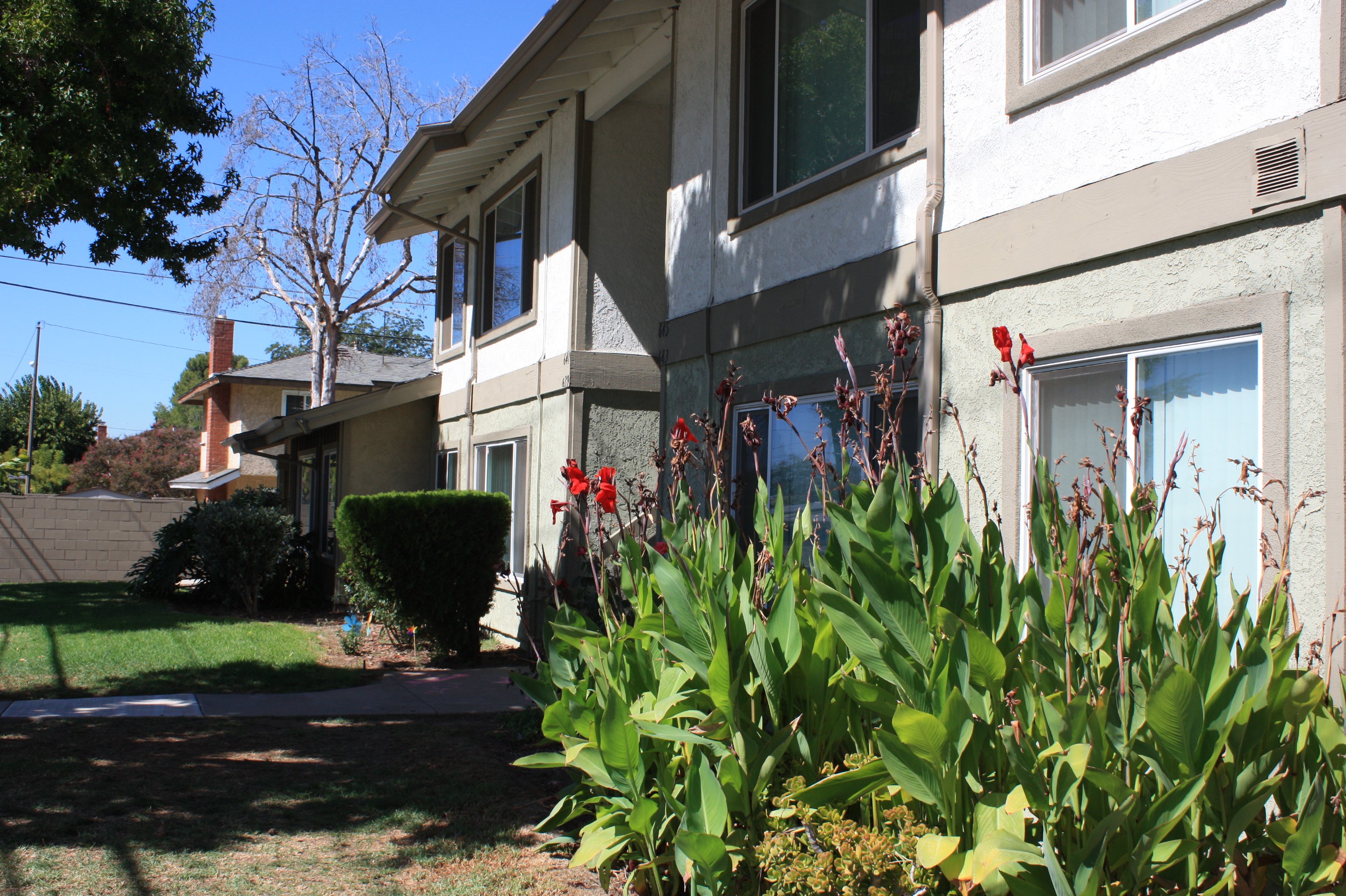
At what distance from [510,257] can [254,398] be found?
80.1 ft

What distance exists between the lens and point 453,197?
1484 centimetres

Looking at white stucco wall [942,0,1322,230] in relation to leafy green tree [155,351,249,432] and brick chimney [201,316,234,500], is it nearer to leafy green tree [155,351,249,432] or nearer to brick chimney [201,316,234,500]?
brick chimney [201,316,234,500]

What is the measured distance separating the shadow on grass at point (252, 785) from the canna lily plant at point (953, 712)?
1381 millimetres

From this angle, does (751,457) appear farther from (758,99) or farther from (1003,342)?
(1003,342)

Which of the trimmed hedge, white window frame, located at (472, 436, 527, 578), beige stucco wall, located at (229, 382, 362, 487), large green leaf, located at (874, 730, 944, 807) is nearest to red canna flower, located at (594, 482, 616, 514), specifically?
large green leaf, located at (874, 730, 944, 807)

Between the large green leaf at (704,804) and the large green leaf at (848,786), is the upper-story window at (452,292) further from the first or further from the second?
the large green leaf at (848,786)

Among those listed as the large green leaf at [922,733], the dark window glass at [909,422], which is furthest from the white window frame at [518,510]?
the large green leaf at [922,733]

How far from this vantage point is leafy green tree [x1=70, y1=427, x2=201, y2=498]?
140ft

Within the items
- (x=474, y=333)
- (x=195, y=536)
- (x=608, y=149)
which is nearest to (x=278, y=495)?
(x=195, y=536)

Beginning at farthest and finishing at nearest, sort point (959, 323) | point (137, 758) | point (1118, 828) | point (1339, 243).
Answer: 1. point (137, 758)
2. point (959, 323)
3. point (1339, 243)
4. point (1118, 828)

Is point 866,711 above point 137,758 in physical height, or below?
above

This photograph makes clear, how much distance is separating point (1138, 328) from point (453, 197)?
11.7 m

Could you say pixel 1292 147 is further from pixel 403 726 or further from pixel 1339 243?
pixel 403 726

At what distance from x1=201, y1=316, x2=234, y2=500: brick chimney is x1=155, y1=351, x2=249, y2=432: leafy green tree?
50.7m
